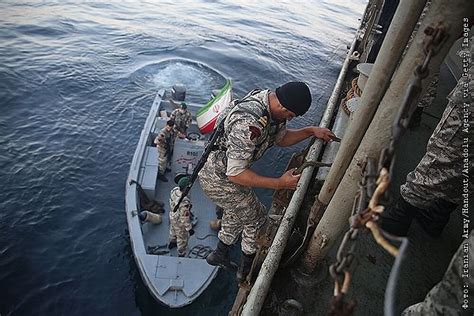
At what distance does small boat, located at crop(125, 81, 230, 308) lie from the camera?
6.92m

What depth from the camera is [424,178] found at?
3393 millimetres

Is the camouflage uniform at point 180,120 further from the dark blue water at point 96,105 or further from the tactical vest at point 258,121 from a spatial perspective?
the tactical vest at point 258,121

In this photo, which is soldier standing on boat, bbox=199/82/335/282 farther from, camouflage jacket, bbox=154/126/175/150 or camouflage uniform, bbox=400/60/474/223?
camouflage jacket, bbox=154/126/175/150

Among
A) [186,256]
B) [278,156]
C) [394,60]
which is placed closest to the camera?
[394,60]

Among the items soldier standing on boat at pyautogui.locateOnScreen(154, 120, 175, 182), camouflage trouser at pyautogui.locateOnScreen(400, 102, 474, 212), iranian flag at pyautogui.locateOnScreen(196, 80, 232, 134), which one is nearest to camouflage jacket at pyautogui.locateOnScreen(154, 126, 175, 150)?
soldier standing on boat at pyautogui.locateOnScreen(154, 120, 175, 182)

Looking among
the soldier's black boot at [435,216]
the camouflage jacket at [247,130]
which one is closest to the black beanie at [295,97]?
the camouflage jacket at [247,130]

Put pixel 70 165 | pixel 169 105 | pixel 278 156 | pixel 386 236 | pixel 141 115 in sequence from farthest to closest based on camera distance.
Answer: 1. pixel 141 115
2. pixel 278 156
3. pixel 169 105
4. pixel 70 165
5. pixel 386 236

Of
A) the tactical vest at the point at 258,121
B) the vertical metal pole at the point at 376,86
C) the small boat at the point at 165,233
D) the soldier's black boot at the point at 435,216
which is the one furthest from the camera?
the small boat at the point at 165,233

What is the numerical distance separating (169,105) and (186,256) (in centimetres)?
696

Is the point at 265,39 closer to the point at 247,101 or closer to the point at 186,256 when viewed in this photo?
the point at 186,256

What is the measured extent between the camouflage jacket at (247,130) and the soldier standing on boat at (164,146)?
5.89 m

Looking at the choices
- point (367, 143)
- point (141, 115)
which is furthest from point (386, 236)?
point (141, 115)

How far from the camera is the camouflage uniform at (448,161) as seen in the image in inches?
117

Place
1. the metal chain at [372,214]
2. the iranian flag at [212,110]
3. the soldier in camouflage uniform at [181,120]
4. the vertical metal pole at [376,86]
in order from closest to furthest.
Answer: the metal chain at [372,214], the vertical metal pole at [376,86], the soldier in camouflage uniform at [181,120], the iranian flag at [212,110]
